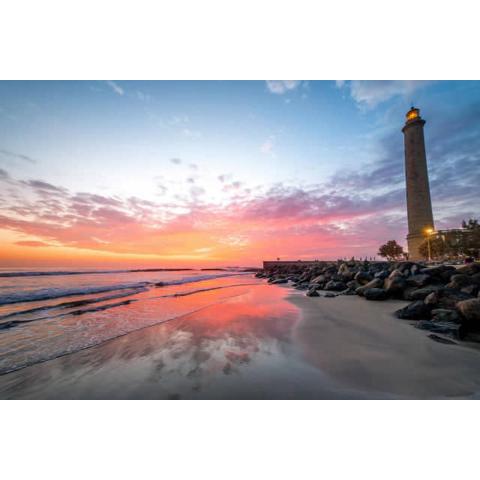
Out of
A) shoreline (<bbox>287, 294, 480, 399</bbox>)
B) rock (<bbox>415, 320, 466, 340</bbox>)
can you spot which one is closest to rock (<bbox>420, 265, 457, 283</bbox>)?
shoreline (<bbox>287, 294, 480, 399</bbox>)

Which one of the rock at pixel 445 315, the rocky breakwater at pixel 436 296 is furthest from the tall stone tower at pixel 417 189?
the rock at pixel 445 315

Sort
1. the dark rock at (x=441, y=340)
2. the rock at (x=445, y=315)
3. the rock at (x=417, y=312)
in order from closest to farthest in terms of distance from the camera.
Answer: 1. the dark rock at (x=441, y=340)
2. the rock at (x=445, y=315)
3. the rock at (x=417, y=312)

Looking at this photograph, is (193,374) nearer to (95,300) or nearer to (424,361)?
(424,361)

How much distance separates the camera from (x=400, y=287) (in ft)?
24.8

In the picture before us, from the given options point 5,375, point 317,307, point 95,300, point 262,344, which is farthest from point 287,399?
point 95,300

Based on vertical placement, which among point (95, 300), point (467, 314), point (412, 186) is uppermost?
point (412, 186)

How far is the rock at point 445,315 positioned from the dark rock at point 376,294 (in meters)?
2.69

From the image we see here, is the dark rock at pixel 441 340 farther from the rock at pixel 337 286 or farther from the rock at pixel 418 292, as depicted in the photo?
the rock at pixel 337 286

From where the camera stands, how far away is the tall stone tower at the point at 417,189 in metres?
32.5

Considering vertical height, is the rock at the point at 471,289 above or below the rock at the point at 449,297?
above

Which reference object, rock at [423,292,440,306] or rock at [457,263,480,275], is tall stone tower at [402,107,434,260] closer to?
rock at [457,263,480,275]

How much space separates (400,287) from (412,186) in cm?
3516

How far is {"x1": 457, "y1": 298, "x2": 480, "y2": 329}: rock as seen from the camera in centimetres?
382

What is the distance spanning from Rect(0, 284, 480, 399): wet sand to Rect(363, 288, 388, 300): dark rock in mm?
3102
